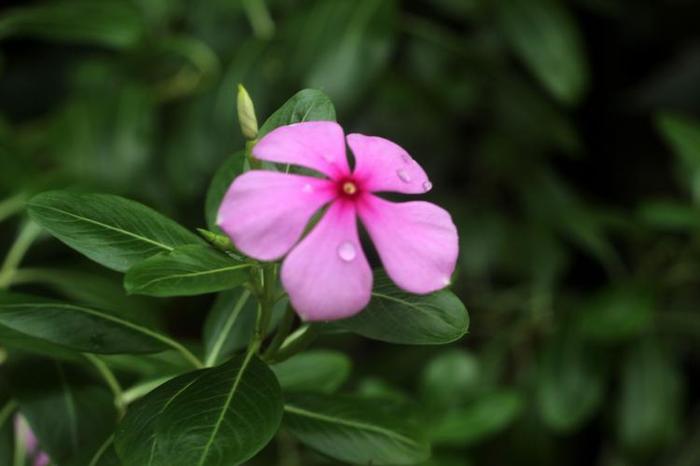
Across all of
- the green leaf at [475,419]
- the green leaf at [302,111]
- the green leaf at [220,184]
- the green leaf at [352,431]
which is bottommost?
the green leaf at [475,419]

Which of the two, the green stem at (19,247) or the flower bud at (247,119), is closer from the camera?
the flower bud at (247,119)

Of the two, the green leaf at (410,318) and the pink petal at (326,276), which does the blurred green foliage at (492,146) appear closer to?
the green leaf at (410,318)

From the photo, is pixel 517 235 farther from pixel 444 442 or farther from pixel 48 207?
pixel 48 207

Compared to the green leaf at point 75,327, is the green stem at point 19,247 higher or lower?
lower

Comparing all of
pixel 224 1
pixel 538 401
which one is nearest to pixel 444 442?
pixel 538 401

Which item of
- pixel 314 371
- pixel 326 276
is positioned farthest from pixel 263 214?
pixel 314 371

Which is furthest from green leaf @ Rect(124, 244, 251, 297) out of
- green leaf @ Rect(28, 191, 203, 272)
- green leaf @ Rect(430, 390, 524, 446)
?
green leaf @ Rect(430, 390, 524, 446)

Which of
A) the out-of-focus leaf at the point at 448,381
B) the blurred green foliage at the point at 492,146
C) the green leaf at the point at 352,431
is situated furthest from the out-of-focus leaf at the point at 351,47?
the green leaf at the point at 352,431
